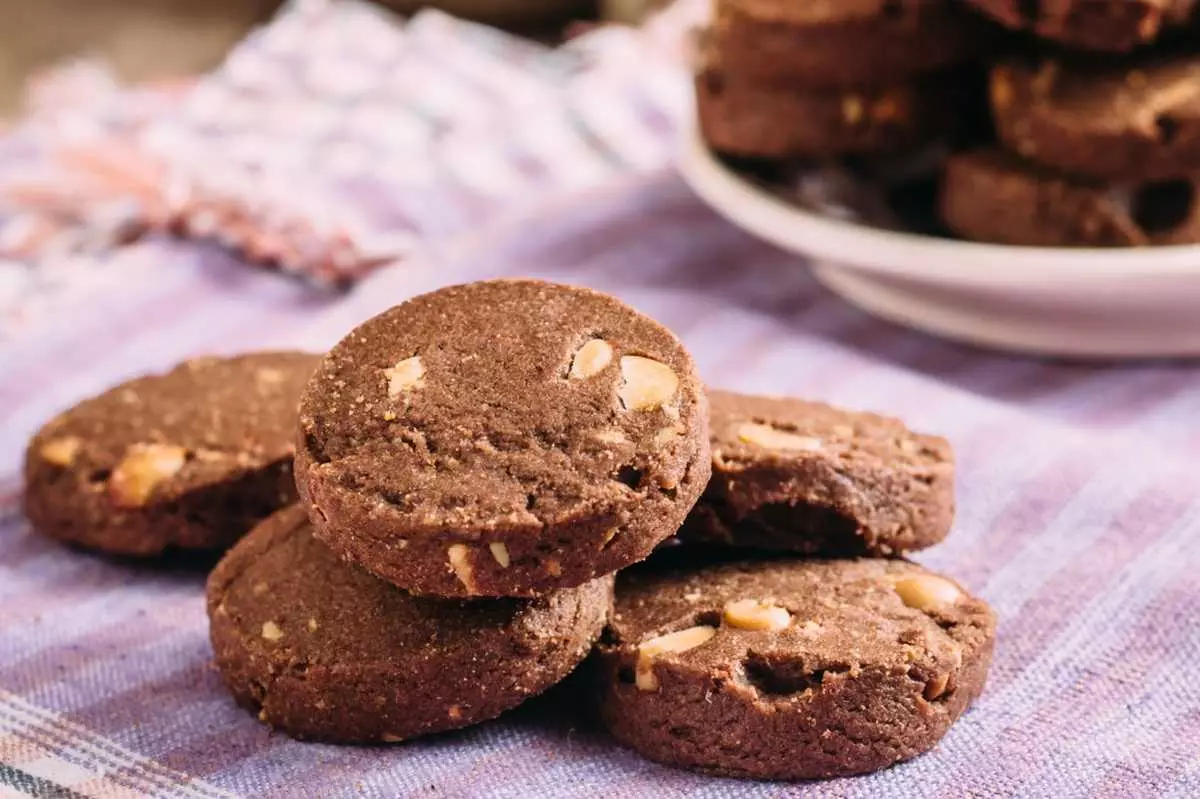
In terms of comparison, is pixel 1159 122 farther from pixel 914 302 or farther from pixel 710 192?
pixel 710 192

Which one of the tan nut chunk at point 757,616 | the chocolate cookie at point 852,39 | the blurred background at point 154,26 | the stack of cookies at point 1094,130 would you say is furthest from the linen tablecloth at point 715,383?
the blurred background at point 154,26

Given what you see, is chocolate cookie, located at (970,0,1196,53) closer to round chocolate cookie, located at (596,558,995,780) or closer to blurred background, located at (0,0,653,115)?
round chocolate cookie, located at (596,558,995,780)

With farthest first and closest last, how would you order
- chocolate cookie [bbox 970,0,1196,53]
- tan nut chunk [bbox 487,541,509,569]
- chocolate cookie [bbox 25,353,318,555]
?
chocolate cookie [bbox 970,0,1196,53]
chocolate cookie [bbox 25,353,318,555]
tan nut chunk [bbox 487,541,509,569]

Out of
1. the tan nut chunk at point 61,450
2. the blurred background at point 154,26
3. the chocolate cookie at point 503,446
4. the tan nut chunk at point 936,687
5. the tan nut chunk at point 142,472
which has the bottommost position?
the blurred background at point 154,26

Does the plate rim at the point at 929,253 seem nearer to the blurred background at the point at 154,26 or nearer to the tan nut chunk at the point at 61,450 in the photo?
the tan nut chunk at the point at 61,450

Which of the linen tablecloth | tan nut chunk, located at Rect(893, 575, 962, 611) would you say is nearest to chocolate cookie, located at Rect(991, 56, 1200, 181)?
the linen tablecloth

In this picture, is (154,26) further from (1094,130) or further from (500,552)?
(500,552)
